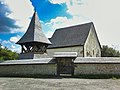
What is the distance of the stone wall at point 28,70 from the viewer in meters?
17.5

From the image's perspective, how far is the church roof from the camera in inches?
805

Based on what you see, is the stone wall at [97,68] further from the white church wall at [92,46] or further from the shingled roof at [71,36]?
the white church wall at [92,46]

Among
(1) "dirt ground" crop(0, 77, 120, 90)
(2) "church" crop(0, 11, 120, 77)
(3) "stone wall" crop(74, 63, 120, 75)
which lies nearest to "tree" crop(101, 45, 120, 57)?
(2) "church" crop(0, 11, 120, 77)

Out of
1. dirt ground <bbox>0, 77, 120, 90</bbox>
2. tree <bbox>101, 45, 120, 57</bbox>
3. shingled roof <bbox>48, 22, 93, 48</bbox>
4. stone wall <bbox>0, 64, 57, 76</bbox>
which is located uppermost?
shingled roof <bbox>48, 22, 93, 48</bbox>

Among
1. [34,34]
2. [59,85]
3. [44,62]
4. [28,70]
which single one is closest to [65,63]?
[44,62]

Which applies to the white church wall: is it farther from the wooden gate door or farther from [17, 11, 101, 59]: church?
the wooden gate door

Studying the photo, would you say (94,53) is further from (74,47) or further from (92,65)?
(92,65)

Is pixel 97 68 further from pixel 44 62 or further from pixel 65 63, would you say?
pixel 44 62

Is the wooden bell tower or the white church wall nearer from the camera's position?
the wooden bell tower

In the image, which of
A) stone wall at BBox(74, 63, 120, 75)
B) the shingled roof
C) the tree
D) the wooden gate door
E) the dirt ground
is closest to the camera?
the dirt ground

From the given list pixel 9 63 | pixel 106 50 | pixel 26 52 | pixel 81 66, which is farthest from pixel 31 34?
pixel 106 50

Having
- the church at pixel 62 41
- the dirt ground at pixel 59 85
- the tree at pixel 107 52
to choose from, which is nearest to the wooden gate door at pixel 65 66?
the church at pixel 62 41

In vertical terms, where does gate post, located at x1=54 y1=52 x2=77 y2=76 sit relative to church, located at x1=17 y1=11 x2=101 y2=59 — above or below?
below

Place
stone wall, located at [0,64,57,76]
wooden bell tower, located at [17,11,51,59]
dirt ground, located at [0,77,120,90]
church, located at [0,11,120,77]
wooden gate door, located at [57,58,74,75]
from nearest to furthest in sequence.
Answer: dirt ground, located at [0,77,120,90]
church, located at [0,11,120,77]
stone wall, located at [0,64,57,76]
wooden gate door, located at [57,58,74,75]
wooden bell tower, located at [17,11,51,59]
